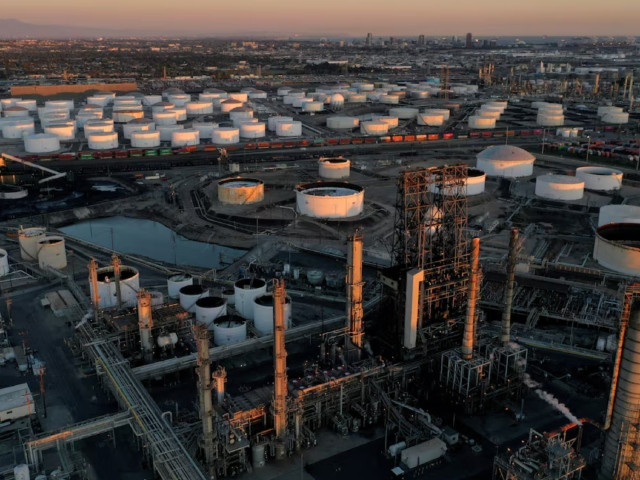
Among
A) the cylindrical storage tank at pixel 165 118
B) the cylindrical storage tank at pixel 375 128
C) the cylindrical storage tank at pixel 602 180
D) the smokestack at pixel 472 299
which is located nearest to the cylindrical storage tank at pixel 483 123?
the cylindrical storage tank at pixel 375 128

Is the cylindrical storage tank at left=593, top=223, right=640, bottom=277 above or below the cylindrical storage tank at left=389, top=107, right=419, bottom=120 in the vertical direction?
below

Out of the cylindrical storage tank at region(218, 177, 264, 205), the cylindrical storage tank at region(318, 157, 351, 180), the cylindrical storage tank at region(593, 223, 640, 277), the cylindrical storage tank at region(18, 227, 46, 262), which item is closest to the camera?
the cylindrical storage tank at region(593, 223, 640, 277)

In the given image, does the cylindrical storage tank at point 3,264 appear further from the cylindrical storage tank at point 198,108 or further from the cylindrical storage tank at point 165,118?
the cylindrical storage tank at point 198,108

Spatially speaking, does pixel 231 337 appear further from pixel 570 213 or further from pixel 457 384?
pixel 570 213

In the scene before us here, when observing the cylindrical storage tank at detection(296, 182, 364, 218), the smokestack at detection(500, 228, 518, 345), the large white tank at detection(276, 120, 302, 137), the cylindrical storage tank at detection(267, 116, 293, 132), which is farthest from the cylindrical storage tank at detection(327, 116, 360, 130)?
the smokestack at detection(500, 228, 518, 345)

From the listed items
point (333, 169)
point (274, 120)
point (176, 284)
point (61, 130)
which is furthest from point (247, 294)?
point (274, 120)

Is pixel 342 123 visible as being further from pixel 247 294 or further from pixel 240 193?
pixel 247 294

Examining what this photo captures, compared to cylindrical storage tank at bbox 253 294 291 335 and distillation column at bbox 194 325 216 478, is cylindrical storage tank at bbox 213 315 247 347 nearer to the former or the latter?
cylindrical storage tank at bbox 253 294 291 335
